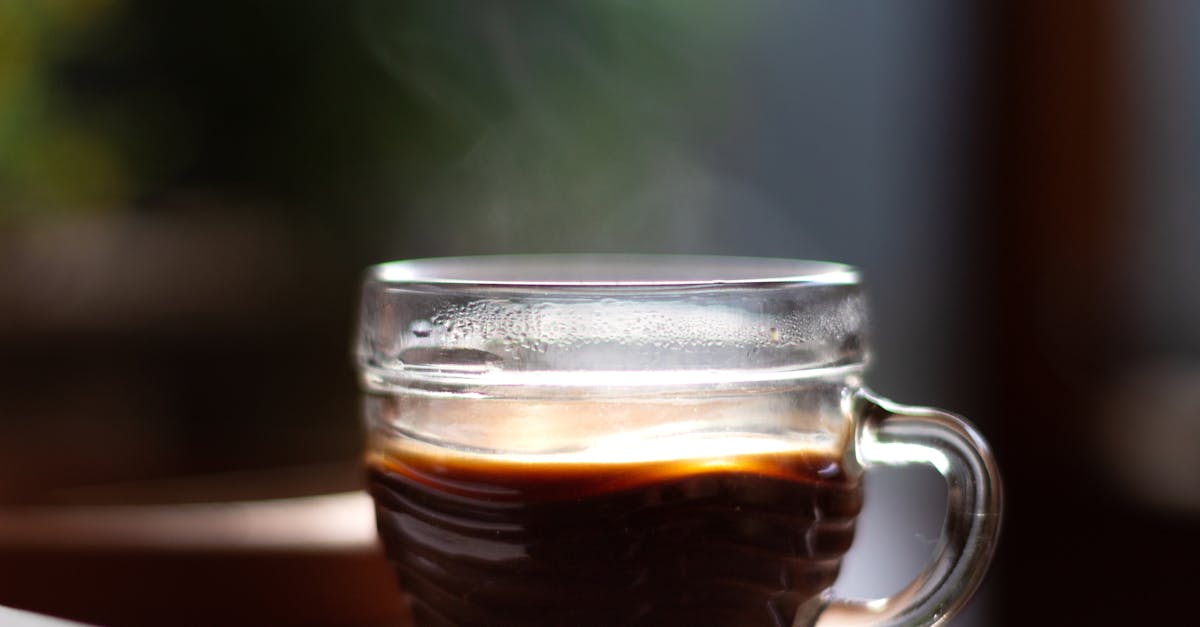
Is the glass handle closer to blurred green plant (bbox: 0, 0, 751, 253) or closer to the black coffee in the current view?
the black coffee

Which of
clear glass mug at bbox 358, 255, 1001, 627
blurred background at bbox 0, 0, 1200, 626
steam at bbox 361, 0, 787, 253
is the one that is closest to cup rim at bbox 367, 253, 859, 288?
clear glass mug at bbox 358, 255, 1001, 627

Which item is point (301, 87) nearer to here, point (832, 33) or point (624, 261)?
point (832, 33)

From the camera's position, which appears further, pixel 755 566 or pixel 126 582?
pixel 126 582

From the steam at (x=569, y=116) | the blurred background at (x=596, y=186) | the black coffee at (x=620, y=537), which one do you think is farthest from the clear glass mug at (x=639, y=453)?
the steam at (x=569, y=116)

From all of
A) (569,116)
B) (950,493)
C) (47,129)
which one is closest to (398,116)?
(569,116)

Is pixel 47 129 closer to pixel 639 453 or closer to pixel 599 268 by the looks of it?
pixel 599 268

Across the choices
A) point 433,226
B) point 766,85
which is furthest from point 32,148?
point 766,85
